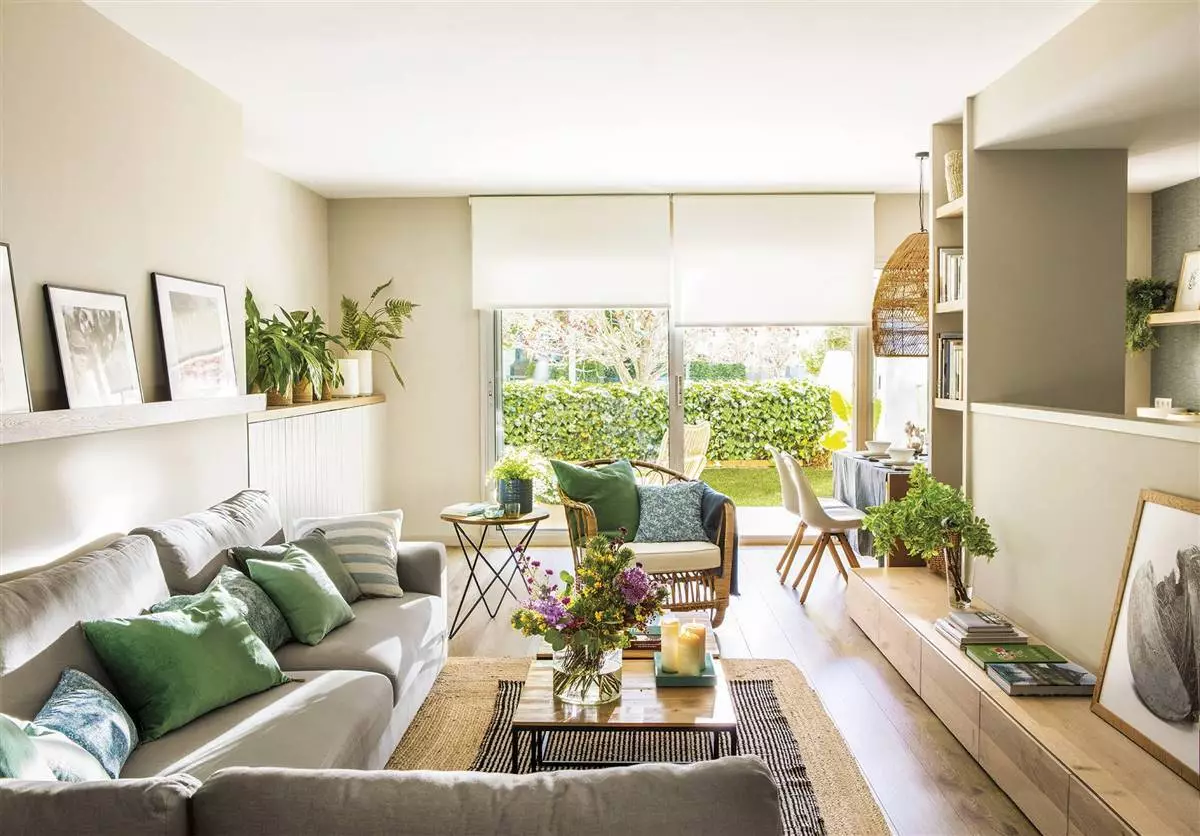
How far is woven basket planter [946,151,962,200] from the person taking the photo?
15.0 feet

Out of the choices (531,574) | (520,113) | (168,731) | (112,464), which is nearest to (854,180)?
(520,113)

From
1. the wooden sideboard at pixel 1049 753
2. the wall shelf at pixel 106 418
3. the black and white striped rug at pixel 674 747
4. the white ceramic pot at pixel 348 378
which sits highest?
the white ceramic pot at pixel 348 378

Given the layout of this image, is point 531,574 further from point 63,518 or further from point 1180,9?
point 1180,9

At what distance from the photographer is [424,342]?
6980 millimetres

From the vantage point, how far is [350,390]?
6.28 m

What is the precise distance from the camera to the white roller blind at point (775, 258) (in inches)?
266

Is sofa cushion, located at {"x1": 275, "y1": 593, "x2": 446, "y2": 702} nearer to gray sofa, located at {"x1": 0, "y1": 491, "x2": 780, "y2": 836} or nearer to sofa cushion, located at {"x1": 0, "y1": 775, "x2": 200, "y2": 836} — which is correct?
gray sofa, located at {"x1": 0, "y1": 491, "x2": 780, "y2": 836}

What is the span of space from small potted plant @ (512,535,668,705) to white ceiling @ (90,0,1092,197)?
6.66 feet

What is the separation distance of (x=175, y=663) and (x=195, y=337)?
6.14 ft

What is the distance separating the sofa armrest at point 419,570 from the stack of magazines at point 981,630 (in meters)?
2.20

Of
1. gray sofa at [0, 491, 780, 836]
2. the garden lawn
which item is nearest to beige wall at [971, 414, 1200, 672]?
gray sofa at [0, 491, 780, 836]

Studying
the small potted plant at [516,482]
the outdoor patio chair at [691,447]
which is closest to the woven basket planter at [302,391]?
the small potted plant at [516,482]

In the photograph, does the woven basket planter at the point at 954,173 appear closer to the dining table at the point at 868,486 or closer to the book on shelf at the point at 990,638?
the dining table at the point at 868,486

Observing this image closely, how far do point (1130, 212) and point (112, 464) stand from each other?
265 inches
